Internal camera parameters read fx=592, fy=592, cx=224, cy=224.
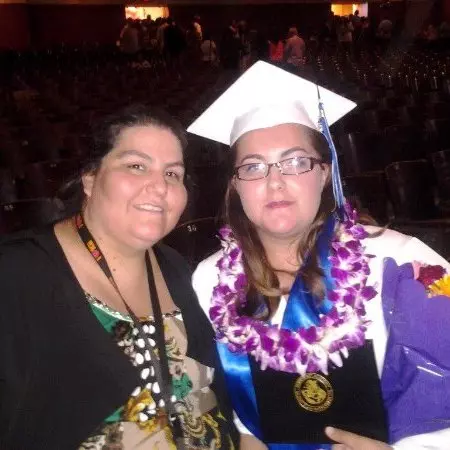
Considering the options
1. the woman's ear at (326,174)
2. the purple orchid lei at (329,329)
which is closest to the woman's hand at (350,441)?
the purple orchid lei at (329,329)

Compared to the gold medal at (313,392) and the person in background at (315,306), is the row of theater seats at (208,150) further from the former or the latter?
the gold medal at (313,392)

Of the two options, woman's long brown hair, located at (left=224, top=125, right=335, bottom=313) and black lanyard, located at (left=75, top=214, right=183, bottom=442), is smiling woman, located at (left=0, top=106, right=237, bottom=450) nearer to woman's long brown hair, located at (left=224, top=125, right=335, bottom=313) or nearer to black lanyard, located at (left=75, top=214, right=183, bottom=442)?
black lanyard, located at (left=75, top=214, right=183, bottom=442)

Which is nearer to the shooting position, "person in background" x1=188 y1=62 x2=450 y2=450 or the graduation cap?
"person in background" x1=188 y1=62 x2=450 y2=450

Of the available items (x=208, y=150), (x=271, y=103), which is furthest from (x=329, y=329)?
(x=208, y=150)

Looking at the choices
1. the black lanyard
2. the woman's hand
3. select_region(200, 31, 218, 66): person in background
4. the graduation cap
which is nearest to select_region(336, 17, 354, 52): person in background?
select_region(200, 31, 218, 66): person in background

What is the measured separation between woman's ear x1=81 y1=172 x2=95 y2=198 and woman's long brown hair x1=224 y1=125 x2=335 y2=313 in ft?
1.55

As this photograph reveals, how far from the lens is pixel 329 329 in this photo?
1865 mm

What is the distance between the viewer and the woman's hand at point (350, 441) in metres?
1.78

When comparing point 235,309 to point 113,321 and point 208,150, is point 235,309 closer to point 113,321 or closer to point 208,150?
point 113,321

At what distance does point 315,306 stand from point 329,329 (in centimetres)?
9

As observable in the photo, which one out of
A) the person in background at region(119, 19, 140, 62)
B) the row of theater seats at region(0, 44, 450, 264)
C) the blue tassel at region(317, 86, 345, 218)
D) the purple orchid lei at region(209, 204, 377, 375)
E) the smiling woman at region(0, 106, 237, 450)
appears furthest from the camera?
the person in background at region(119, 19, 140, 62)

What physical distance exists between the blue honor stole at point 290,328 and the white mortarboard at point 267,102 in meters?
0.38

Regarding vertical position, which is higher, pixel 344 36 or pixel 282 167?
pixel 344 36

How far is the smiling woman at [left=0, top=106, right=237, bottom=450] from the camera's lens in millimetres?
1730
